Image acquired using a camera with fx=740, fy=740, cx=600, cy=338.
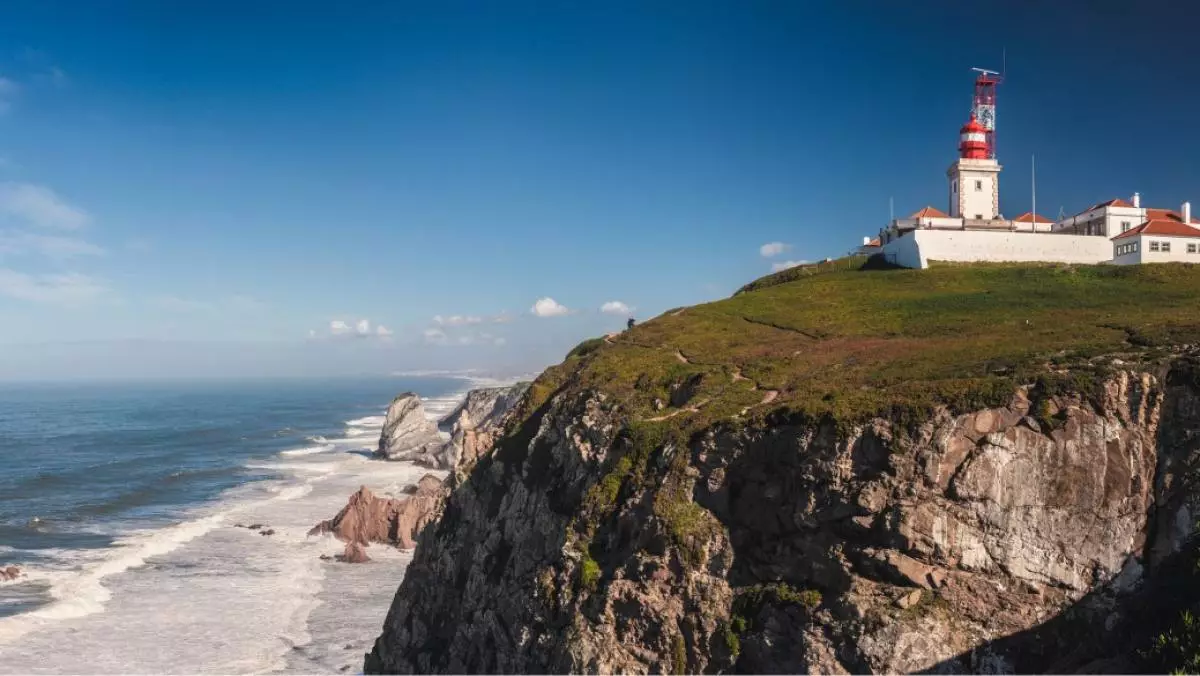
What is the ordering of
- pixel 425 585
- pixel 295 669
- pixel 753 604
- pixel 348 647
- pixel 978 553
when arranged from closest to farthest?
pixel 978 553
pixel 753 604
pixel 425 585
pixel 295 669
pixel 348 647

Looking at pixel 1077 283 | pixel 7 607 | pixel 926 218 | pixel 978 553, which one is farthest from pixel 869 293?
pixel 7 607

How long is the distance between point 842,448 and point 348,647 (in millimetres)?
24155

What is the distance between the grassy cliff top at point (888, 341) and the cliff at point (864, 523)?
18 cm

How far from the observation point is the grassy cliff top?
821 inches

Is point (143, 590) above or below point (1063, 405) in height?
below

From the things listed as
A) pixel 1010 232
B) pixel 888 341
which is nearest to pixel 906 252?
pixel 1010 232

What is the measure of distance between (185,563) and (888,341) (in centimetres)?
4083

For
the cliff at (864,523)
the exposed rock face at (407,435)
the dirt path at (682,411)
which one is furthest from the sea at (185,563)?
the dirt path at (682,411)

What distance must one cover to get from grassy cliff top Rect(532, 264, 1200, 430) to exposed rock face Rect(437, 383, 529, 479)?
11.5ft

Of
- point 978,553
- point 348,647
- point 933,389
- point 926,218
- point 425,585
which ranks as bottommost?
point 348,647

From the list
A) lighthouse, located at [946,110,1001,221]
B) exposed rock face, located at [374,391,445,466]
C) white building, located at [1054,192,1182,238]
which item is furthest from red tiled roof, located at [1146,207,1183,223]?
exposed rock face, located at [374,391,445,466]

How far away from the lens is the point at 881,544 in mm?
17609

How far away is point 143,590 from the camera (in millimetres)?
38750

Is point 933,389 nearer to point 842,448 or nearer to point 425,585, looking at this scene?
point 842,448
